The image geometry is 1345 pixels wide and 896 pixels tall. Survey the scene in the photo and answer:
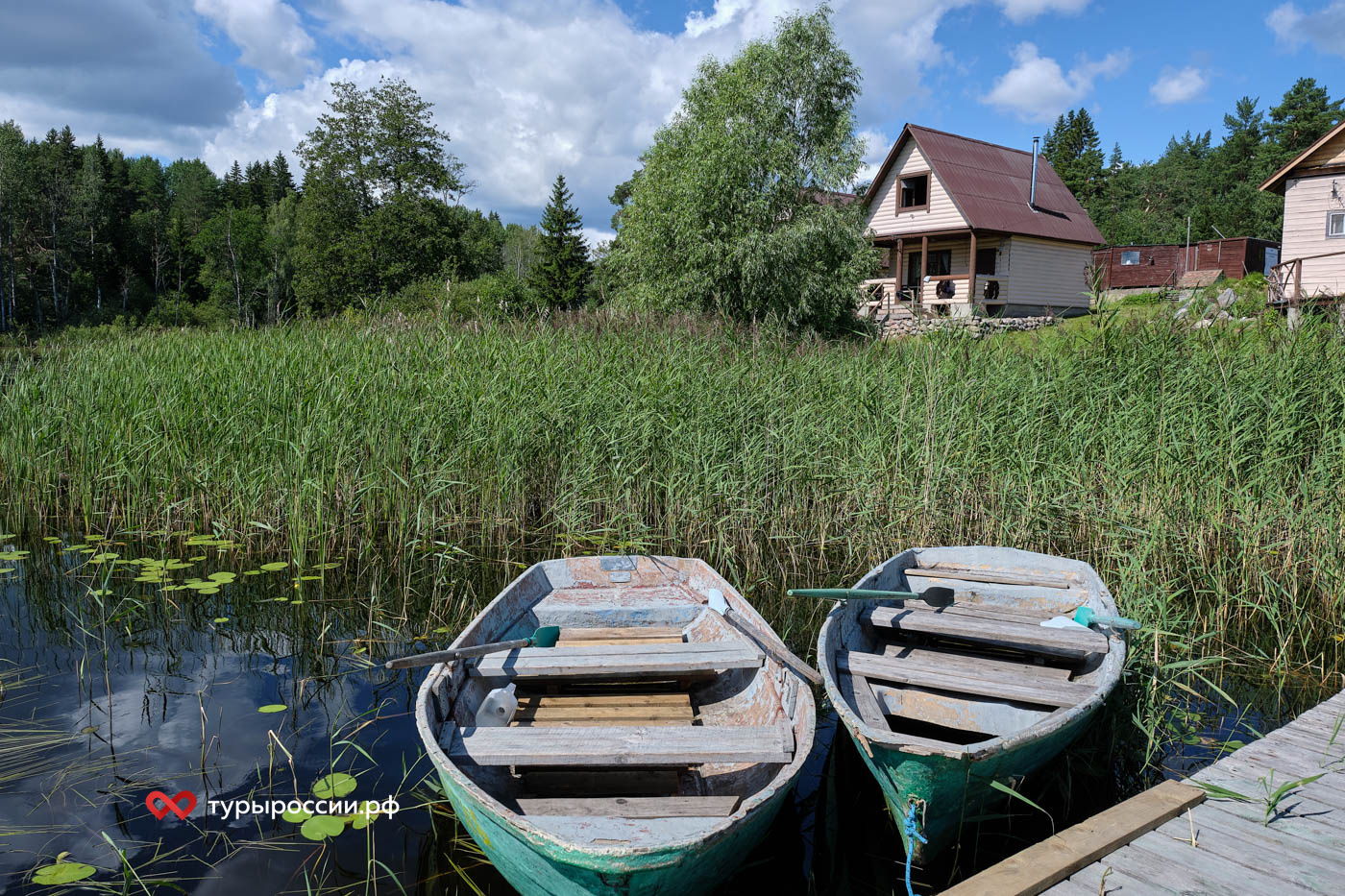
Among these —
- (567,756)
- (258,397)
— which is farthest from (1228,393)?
(258,397)

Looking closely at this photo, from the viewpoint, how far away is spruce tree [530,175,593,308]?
34125mm

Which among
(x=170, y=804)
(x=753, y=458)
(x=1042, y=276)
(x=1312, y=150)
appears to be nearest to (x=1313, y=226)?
(x=1312, y=150)

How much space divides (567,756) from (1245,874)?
6.89 feet

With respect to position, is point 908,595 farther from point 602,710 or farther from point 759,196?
point 759,196

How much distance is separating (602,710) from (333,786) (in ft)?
3.67

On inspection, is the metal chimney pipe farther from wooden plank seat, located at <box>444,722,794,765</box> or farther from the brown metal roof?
wooden plank seat, located at <box>444,722,794,765</box>

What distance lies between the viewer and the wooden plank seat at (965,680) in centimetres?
321

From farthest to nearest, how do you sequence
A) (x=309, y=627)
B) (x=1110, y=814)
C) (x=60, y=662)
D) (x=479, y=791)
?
(x=309, y=627), (x=60, y=662), (x=1110, y=814), (x=479, y=791)

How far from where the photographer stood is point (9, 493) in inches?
256

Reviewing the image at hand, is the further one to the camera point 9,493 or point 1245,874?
point 9,493

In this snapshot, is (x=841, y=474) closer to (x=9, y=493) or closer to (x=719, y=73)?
(x=9, y=493)

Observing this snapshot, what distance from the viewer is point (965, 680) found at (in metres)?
3.33

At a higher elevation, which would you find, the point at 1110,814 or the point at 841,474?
the point at 841,474

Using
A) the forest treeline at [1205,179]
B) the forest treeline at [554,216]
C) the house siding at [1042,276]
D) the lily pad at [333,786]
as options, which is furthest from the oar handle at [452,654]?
the forest treeline at [1205,179]
